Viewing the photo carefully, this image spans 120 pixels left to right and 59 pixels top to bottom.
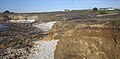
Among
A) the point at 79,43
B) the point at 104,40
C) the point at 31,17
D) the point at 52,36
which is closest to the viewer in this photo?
the point at 104,40

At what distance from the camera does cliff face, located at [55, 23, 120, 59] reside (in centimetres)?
837

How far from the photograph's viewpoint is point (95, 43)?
8.45m

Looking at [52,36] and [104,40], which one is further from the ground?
[104,40]

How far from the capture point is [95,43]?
333 inches

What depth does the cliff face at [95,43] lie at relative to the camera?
27.5 feet

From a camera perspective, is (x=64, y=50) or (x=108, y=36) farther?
(x=64, y=50)

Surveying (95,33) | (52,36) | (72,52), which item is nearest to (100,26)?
(95,33)

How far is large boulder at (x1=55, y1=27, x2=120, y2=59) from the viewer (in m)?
8.36

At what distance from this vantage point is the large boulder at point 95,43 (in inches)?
329

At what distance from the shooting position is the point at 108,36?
8359mm

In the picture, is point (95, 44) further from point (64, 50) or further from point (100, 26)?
point (64, 50)

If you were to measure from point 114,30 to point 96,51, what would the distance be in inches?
43.7

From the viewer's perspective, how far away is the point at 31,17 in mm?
110188

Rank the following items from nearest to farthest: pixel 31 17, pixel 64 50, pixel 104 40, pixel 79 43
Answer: pixel 104 40, pixel 79 43, pixel 64 50, pixel 31 17
